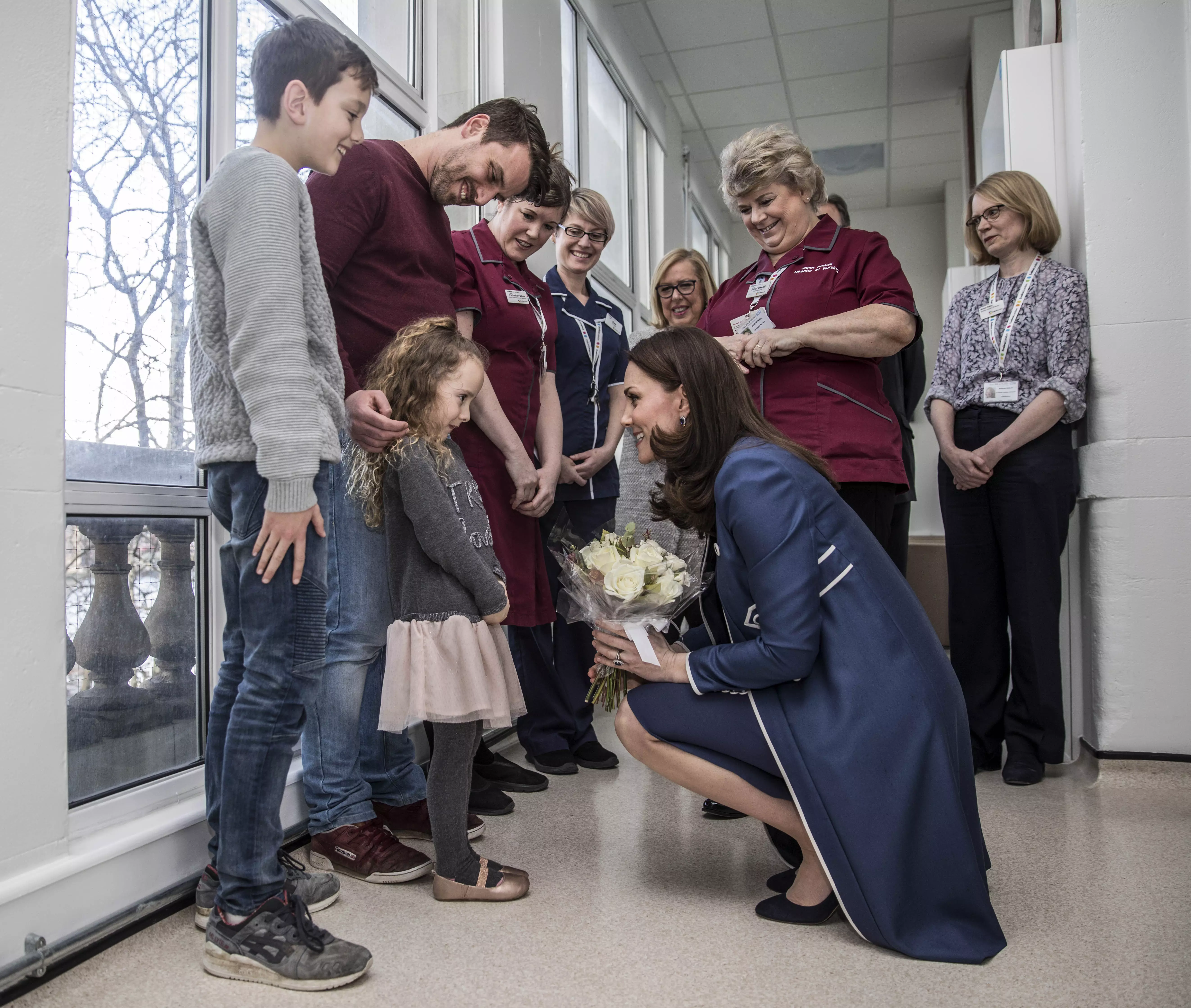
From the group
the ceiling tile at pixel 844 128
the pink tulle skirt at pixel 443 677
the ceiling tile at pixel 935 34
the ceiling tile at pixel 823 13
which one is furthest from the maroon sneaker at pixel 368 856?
the ceiling tile at pixel 844 128

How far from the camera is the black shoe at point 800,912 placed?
158 centimetres

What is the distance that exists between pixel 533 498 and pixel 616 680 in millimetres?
723

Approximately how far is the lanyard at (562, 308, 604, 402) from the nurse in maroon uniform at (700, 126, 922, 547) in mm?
648

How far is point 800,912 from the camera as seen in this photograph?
1.58 meters

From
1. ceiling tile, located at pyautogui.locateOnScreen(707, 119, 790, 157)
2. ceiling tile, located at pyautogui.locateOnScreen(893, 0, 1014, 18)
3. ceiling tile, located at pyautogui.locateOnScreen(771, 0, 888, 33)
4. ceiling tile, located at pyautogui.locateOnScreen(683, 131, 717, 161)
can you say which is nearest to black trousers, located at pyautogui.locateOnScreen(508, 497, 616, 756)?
ceiling tile, located at pyautogui.locateOnScreen(771, 0, 888, 33)

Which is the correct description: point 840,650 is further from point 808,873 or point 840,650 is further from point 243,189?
point 243,189

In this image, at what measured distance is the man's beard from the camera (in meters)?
1.95

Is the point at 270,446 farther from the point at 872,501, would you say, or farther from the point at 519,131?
the point at 872,501

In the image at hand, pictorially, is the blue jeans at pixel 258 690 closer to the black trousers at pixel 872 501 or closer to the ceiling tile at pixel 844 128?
the black trousers at pixel 872 501

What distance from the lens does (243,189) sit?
1370mm

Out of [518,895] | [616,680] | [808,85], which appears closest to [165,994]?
[518,895]

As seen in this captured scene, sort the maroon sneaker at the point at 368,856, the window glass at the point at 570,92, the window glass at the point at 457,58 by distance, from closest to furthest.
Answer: the maroon sneaker at the point at 368,856 < the window glass at the point at 457,58 < the window glass at the point at 570,92

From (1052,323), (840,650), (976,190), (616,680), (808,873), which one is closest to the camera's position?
(840,650)

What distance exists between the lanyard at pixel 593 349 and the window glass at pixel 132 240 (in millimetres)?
1200
